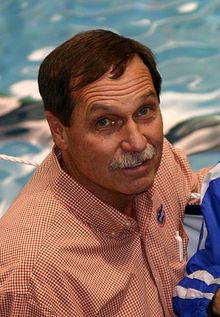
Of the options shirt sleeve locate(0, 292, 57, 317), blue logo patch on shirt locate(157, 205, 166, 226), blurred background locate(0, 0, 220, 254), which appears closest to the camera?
shirt sleeve locate(0, 292, 57, 317)

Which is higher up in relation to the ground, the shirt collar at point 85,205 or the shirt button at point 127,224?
the shirt collar at point 85,205

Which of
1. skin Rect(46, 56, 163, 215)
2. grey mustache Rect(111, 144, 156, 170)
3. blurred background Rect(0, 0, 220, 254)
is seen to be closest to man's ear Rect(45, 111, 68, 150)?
skin Rect(46, 56, 163, 215)

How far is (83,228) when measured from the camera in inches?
46.1

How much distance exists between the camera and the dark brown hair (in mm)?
1103

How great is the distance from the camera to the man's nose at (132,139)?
110cm

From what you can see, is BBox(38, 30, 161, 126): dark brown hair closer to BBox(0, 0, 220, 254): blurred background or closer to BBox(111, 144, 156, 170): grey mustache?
BBox(111, 144, 156, 170): grey mustache

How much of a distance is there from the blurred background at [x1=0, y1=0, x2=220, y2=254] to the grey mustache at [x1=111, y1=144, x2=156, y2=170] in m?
1.36

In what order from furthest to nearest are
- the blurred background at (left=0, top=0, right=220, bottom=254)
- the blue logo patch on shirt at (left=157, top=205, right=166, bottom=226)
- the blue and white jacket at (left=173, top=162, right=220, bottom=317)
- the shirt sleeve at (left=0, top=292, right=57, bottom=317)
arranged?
the blurred background at (left=0, top=0, right=220, bottom=254) < the blue logo patch on shirt at (left=157, top=205, right=166, bottom=226) < the blue and white jacket at (left=173, top=162, right=220, bottom=317) < the shirt sleeve at (left=0, top=292, right=57, bottom=317)

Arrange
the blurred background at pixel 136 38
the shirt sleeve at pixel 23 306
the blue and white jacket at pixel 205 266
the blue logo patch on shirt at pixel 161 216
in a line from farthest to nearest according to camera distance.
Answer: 1. the blurred background at pixel 136 38
2. the blue logo patch on shirt at pixel 161 216
3. the blue and white jacket at pixel 205 266
4. the shirt sleeve at pixel 23 306

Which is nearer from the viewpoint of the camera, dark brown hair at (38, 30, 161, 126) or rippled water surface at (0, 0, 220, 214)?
dark brown hair at (38, 30, 161, 126)

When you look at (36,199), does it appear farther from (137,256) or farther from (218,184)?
(218,184)

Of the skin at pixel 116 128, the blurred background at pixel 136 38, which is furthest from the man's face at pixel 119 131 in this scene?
the blurred background at pixel 136 38

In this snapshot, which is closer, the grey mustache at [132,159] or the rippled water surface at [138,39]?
the grey mustache at [132,159]

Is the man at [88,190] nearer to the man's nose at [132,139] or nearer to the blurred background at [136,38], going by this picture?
the man's nose at [132,139]
